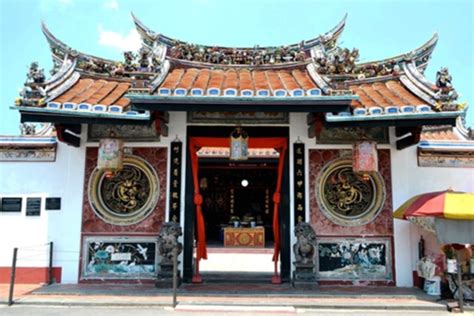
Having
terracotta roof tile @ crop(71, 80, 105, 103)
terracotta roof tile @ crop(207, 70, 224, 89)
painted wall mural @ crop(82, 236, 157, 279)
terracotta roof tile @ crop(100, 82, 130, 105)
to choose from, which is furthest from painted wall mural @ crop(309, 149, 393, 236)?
terracotta roof tile @ crop(71, 80, 105, 103)

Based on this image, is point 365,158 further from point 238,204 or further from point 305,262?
point 238,204

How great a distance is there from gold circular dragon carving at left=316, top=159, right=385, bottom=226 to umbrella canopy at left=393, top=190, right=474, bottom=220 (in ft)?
3.54

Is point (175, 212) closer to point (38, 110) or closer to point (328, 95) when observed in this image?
point (38, 110)

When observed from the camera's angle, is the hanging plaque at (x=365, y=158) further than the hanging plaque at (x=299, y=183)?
No

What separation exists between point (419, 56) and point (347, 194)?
4.38m

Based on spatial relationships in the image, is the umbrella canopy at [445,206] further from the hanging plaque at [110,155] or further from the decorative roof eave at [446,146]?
the hanging plaque at [110,155]

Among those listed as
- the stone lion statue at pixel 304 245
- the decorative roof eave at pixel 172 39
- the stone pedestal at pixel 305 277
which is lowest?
the stone pedestal at pixel 305 277

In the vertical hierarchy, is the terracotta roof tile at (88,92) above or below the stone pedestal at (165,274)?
above

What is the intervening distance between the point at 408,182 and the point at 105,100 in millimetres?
7155

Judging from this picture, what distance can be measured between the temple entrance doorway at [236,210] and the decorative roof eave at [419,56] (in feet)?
11.8

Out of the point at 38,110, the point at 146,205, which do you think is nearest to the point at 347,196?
the point at 146,205

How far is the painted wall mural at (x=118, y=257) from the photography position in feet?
28.7

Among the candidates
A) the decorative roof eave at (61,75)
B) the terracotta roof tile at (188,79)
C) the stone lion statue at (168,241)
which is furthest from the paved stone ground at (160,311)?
the decorative roof eave at (61,75)

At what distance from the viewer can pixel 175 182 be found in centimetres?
898
